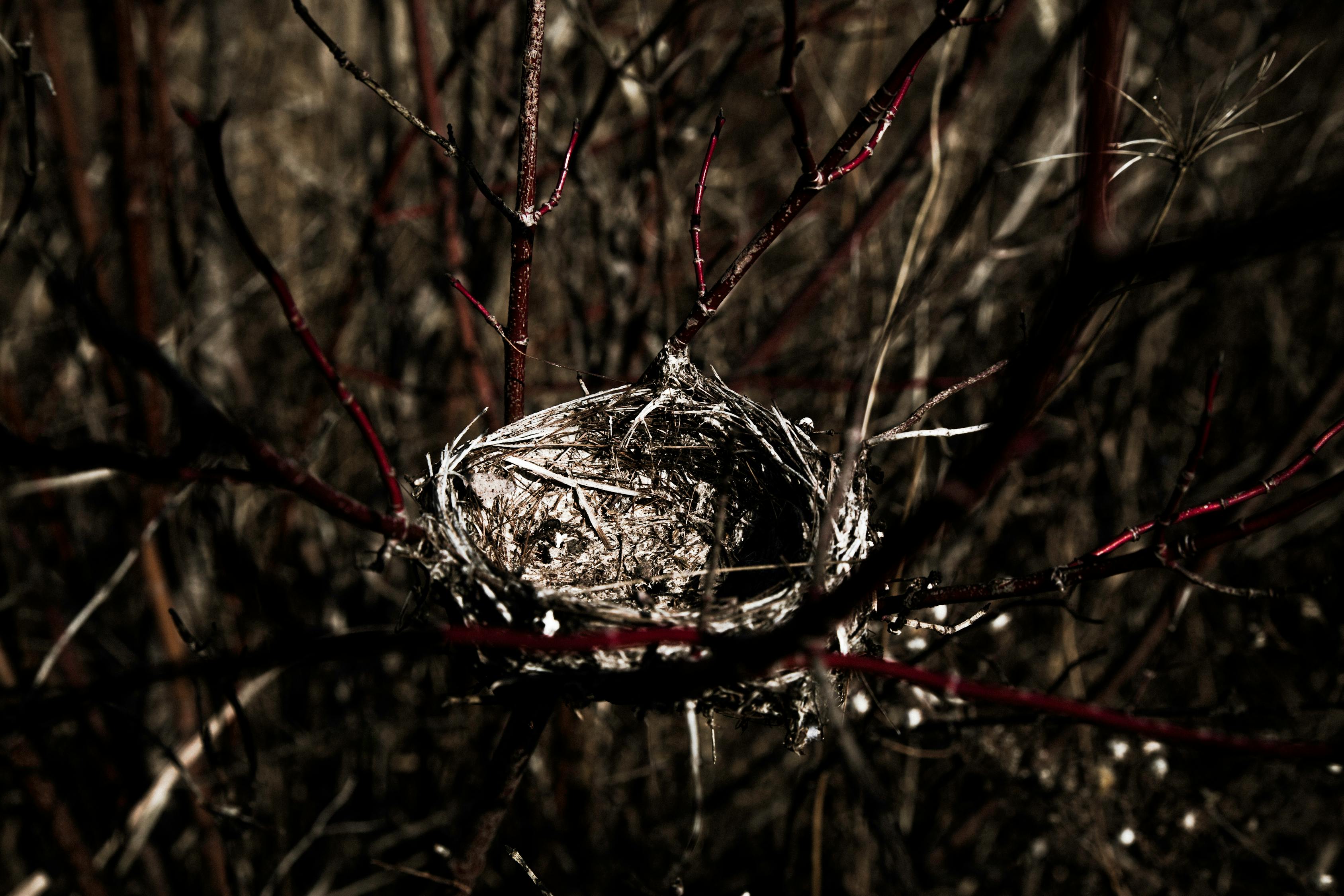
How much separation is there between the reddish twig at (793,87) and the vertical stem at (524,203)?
297 millimetres

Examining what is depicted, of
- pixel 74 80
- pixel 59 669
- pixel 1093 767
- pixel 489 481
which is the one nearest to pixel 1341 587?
pixel 1093 767

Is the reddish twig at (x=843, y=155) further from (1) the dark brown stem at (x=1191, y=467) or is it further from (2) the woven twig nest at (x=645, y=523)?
(1) the dark brown stem at (x=1191, y=467)

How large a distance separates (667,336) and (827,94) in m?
1.21

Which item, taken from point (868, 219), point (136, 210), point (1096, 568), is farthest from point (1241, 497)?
point (136, 210)

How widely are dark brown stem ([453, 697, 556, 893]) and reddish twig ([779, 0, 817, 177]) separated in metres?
0.73

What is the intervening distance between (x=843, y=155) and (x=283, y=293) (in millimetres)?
859

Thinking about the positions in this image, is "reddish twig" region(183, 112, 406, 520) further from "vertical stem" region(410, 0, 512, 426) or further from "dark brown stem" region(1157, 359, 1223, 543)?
"vertical stem" region(410, 0, 512, 426)

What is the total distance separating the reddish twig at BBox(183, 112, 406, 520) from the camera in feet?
2.94

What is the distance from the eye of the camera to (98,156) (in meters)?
3.36

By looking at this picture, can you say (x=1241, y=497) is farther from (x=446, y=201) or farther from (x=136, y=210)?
(x=136, y=210)

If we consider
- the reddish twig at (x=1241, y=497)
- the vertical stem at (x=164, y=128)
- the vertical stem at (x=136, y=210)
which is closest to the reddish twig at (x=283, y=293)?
the reddish twig at (x=1241, y=497)

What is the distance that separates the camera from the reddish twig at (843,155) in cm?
134

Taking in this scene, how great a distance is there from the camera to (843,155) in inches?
53.9

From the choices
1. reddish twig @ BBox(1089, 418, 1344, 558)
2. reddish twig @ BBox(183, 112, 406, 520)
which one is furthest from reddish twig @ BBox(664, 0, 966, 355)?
reddish twig @ BBox(1089, 418, 1344, 558)
